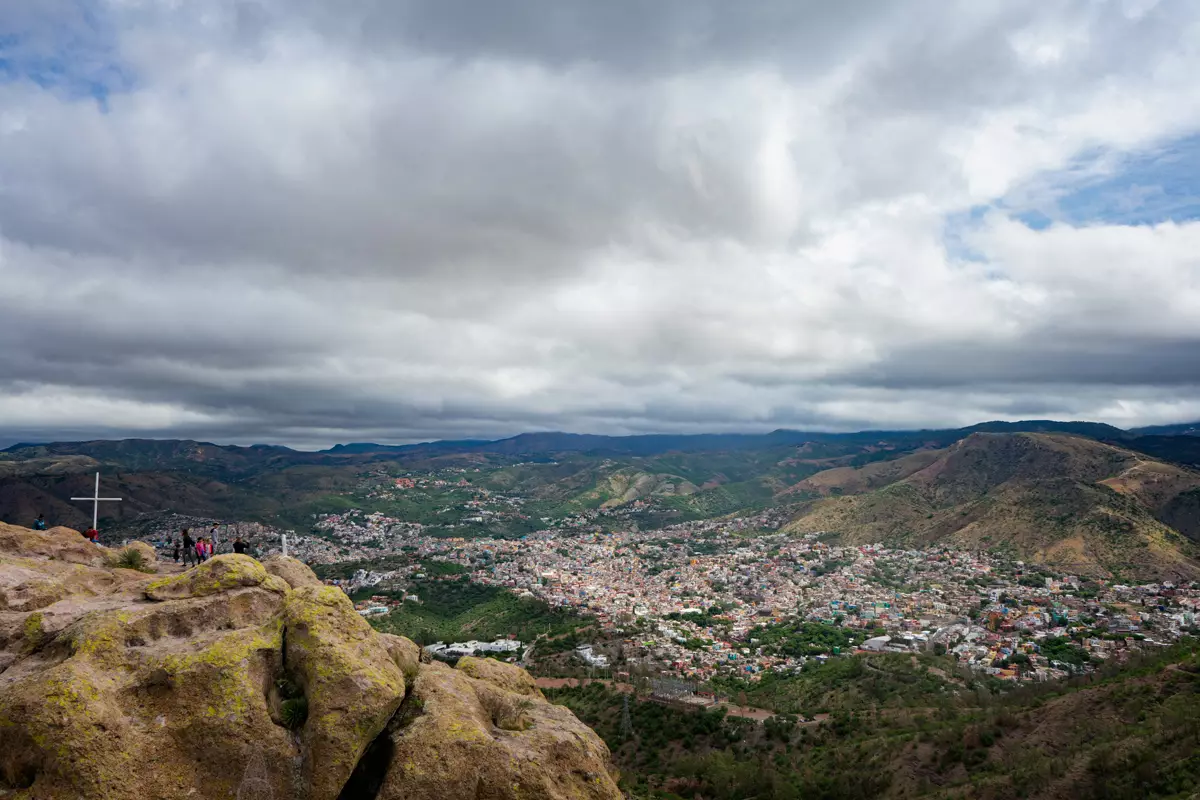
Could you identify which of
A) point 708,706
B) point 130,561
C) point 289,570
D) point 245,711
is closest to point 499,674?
point 289,570

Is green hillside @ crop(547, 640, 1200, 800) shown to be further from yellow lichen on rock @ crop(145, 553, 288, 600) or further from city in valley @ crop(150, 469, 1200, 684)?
yellow lichen on rock @ crop(145, 553, 288, 600)

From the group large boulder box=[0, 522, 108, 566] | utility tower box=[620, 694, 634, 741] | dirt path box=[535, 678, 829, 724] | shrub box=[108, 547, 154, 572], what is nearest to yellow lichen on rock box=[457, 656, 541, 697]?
shrub box=[108, 547, 154, 572]

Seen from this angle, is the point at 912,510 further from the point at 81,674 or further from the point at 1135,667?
the point at 81,674

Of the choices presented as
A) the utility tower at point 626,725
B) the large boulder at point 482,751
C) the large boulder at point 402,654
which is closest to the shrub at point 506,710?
the large boulder at point 482,751

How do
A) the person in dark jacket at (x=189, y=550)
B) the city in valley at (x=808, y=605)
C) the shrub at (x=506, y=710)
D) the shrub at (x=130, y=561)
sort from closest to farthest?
the shrub at (x=506, y=710)
the shrub at (x=130, y=561)
the person in dark jacket at (x=189, y=550)
the city in valley at (x=808, y=605)

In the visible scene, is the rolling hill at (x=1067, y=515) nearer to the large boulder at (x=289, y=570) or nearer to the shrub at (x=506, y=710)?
the shrub at (x=506, y=710)

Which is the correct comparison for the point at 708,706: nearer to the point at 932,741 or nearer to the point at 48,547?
the point at 932,741

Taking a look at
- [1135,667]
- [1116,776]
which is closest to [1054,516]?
[1135,667]
